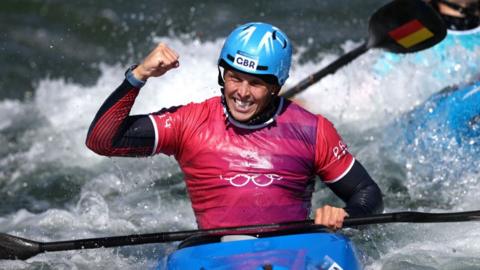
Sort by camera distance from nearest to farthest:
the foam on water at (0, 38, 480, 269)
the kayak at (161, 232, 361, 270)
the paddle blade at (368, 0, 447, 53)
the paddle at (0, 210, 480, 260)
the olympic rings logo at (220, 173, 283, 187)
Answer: the kayak at (161, 232, 361, 270) < the paddle at (0, 210, 480, 260) < the olympic rings logo at (220, 173, 283, 187) < the foam on water at (0, 38, 480, 269) < the paddle blade at (368, 0, 447, 53)

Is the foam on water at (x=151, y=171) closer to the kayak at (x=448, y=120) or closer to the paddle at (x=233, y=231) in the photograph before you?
the kayak at (x=448, y=120)

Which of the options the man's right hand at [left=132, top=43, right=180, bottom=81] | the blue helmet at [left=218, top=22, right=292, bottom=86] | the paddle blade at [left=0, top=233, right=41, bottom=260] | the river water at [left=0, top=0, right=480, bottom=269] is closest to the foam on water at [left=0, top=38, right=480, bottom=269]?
the river water at [left=0, top=0, right=480, bottom=269]

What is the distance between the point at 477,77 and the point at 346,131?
1205mm

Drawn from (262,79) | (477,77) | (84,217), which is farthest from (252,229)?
(477,77)

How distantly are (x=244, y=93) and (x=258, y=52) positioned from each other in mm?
187

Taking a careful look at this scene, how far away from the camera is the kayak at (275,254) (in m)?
4.09

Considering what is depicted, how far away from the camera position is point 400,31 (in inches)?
270

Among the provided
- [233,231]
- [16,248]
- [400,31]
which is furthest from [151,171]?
[233,231]

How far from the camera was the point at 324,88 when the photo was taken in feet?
27.7

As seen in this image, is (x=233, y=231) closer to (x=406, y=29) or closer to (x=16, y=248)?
(x=16, y=248)

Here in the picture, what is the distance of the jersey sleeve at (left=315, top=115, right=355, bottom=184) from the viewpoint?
469cm

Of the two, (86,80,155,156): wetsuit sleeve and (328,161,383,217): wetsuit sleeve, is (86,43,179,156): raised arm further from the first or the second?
(328,161,383,217): wetsuit sleeve

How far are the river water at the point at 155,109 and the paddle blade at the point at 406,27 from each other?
0.61 m

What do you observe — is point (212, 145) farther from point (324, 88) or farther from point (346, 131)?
point (324, 88)
